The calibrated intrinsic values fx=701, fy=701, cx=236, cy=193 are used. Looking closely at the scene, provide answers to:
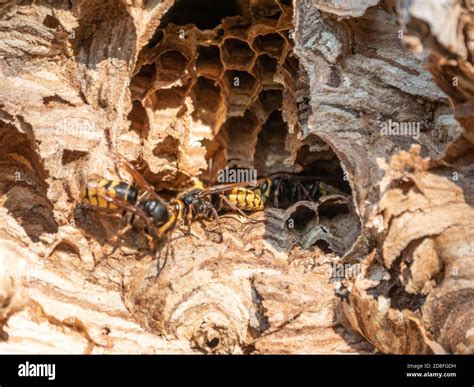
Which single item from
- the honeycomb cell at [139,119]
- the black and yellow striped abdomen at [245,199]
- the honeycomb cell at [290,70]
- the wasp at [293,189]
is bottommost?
the black and yellow striped abdomen at [245,199]

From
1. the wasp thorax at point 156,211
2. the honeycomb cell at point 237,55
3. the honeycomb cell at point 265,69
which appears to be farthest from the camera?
the honeycomb cell at point 265,69

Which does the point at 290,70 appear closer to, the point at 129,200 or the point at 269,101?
the point at 269,101

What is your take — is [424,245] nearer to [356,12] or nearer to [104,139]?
[356,12]

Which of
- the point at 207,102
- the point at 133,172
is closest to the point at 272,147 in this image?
the point at 207,102

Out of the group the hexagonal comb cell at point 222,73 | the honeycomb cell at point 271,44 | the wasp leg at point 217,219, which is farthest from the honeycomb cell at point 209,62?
the wasp leg at point 217,219

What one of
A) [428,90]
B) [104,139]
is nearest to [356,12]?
[428,90]

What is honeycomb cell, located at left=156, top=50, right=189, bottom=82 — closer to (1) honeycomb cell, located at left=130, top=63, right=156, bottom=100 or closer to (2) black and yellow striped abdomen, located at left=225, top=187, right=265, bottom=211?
(1) honeycomb cell, located at left=130, top=63, right=156, bottom=100

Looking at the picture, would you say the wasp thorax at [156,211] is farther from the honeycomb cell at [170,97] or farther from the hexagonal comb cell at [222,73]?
the honeycomb cell at [170,97]
